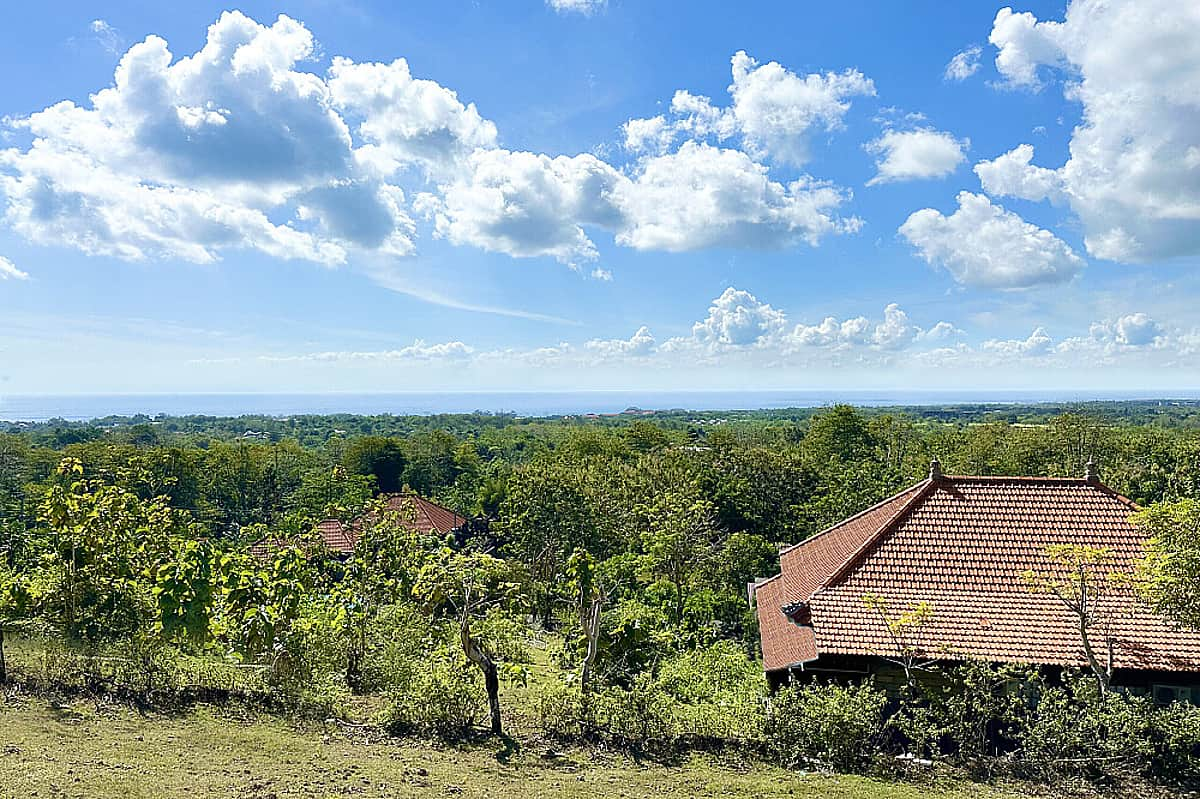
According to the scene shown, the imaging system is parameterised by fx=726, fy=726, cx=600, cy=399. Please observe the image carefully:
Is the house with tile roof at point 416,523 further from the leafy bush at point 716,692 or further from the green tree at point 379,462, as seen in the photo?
the green tree at point 379,462

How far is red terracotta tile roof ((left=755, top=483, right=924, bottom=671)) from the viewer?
34.4ft

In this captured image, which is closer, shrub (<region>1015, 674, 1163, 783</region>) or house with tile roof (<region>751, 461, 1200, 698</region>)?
shrub (<region>1015, 674, 1163, 783</region>)

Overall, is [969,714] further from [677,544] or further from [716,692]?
[677,544]

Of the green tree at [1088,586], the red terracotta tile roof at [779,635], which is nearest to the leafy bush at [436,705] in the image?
the red terracotta tile roof at [779,635]

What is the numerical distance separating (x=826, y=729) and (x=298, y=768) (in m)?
5.18

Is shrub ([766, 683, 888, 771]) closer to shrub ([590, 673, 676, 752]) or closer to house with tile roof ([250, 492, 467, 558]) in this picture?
shrub ([590, 673, 676, 752])

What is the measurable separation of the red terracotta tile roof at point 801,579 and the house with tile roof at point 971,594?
0.13ft

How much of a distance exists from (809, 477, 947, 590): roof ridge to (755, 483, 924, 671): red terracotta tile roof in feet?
0.83

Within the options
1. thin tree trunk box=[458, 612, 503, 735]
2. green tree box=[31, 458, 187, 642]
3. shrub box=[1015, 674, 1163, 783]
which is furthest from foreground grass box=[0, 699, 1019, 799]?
green tree box=[31, 458, 187, 642]

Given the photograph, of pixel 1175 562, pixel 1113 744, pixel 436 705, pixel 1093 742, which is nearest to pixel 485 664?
pixel 436 705

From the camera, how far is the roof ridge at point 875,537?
10.7 meters

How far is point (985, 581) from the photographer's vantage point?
10508mm

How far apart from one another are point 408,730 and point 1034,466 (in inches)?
1281

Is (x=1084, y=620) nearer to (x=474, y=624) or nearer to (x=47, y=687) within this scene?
(x=474, y=624)
